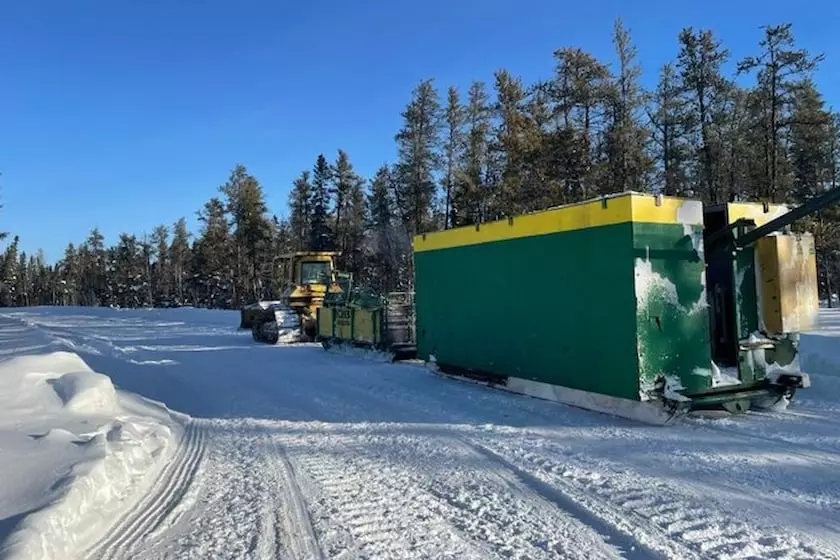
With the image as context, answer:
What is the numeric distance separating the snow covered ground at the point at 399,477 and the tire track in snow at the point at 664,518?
0.05 ft

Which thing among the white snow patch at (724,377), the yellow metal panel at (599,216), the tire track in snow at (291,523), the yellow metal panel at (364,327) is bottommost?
the tire track in snow at (291,523)

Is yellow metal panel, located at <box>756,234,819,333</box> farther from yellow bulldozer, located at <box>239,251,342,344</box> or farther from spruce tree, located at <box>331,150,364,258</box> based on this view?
spruce tree, located at <box>331,150,364,258</box>

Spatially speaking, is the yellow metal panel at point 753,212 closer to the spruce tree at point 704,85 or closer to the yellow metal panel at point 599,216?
the yellow metal panel at point 599,216

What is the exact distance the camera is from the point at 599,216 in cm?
748

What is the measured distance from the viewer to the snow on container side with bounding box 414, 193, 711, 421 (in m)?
7.05

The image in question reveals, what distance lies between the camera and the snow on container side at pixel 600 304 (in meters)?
7.05

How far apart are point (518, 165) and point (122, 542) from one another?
22.0 meters

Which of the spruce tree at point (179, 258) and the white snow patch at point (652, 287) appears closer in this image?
the white snow patch at point (652, 287)

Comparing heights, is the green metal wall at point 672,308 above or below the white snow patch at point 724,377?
above

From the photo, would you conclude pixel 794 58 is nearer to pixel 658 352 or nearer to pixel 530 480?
pixel 658 352

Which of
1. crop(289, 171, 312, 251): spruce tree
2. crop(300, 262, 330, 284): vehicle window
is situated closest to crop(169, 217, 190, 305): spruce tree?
crop(289, 171, 312, 251): spruce tree

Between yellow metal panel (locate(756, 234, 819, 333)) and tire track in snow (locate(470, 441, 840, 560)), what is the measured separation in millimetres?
3930

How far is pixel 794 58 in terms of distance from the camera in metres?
22.0

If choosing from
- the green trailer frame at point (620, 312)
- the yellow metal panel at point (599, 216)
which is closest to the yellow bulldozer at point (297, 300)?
the yellow metal panel at point (599, 216)
